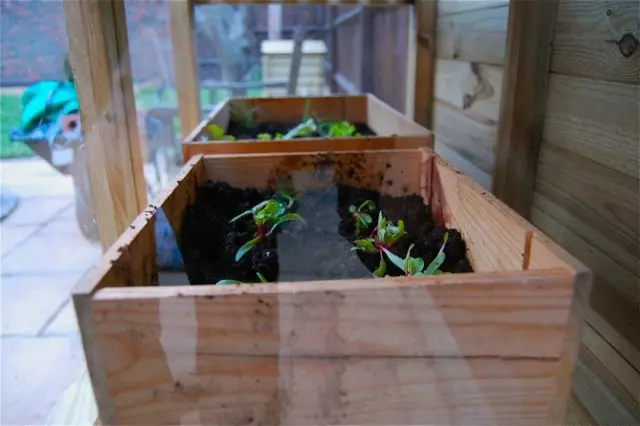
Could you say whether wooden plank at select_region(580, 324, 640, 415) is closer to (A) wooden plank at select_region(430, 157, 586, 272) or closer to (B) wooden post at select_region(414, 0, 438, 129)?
(A) wooden plank at select_region(430, 157, 586, 272)

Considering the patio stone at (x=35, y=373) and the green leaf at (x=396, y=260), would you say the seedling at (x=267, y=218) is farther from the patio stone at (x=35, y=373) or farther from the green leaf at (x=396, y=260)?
the patio stone at (x=35, y=373)

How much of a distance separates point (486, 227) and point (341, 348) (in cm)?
35

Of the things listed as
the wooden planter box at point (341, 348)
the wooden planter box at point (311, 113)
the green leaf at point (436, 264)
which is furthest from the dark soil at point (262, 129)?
the wooden planter box at point (341, 348)

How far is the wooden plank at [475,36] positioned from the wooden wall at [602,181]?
280 millimetres

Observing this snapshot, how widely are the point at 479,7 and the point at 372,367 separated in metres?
1.24

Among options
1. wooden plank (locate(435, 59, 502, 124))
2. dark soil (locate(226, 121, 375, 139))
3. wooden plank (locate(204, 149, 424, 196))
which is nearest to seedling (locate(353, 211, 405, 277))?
wooden plank (locate(204, 149, 424, 196))

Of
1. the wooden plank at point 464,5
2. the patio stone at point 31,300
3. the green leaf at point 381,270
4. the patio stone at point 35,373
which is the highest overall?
the wooden plank at point 464,5

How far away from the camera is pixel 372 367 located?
54 centimetres

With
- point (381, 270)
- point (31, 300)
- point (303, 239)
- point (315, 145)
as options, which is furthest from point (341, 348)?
point (31, 300)

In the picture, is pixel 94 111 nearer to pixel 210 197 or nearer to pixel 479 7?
pixel 210 197

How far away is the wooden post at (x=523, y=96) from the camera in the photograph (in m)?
1.08

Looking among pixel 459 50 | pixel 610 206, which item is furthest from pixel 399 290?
pixel 459 50

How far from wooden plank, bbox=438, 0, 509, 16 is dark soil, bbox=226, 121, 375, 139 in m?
0.47

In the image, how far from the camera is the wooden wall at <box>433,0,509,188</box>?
1.36 metres
